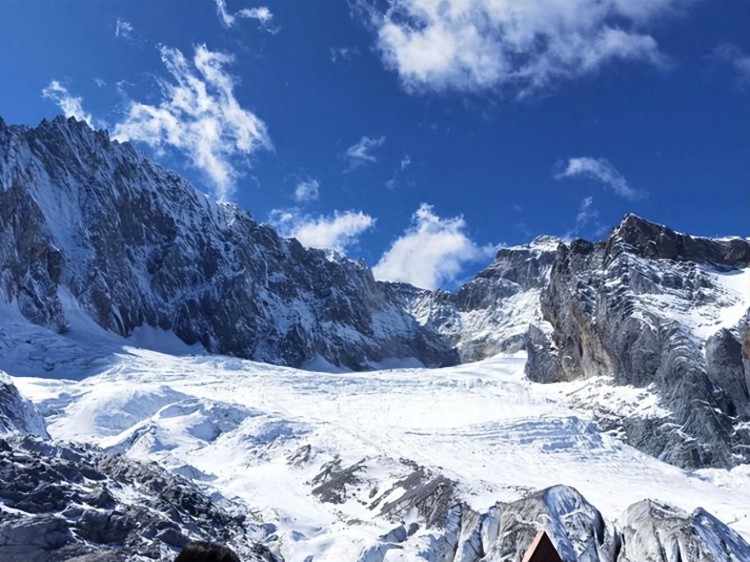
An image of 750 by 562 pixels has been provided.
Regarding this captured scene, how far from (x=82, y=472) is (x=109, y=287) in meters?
114

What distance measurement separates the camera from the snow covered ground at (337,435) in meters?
58.0

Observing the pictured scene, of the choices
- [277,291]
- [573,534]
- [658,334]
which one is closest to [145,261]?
[277,291]

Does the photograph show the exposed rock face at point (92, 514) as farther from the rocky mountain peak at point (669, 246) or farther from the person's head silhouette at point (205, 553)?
the rocky mountain peak at point (669, 246)

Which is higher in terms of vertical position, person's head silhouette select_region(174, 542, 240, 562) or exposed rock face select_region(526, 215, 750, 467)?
exposed rock face select_region(526, 215, 750, 467)

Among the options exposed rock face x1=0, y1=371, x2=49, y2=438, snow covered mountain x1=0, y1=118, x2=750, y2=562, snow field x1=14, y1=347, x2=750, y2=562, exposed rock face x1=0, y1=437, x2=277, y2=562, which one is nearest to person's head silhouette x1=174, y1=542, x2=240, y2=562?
exposed rock face x1=0, y1=437, x2=277, y2=562

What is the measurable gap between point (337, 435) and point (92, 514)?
38.5 m

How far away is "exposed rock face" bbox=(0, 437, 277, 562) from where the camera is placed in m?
36.6

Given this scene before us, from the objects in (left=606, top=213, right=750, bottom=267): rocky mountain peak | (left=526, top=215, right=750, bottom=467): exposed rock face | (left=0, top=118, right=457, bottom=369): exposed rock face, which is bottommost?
(left=526, top=215, right=750, bottom=467): exposed rock face

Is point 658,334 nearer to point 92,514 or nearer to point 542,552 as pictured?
point 92,514

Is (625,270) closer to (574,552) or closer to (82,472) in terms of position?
(574,552)

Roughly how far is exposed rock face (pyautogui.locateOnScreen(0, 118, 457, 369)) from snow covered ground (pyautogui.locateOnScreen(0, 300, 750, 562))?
29449 mm

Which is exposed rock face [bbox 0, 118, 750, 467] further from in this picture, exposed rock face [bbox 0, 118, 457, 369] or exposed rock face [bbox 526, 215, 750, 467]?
exposed rock face [bbox 0, 118, 457, 369]

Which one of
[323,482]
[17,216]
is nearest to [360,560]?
[323,482]

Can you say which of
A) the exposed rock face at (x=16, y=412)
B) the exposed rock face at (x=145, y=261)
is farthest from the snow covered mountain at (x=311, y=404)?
the exposed rock face at (x=145, y=261)
